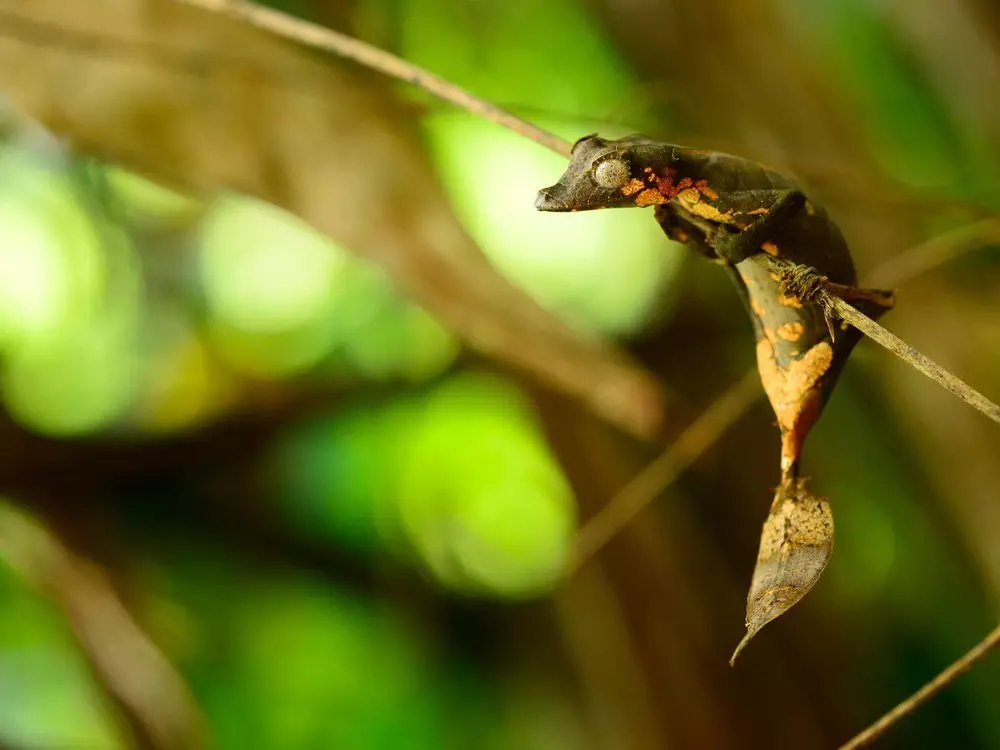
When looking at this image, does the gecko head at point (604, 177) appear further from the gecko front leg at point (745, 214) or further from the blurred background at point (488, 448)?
the blurred background at point (488, 448)

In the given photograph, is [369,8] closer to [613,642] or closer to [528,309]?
[528,309]

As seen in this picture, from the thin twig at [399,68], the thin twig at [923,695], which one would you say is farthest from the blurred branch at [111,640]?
the thin twig at [923,695]

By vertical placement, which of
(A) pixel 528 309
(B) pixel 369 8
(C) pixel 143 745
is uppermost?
(B) pixel 369 8

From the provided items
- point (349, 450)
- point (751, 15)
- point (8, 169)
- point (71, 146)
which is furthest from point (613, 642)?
point (8, 169)

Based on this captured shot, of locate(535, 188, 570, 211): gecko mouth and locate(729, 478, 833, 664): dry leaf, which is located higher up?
locate(535, 188, 570, 211): gecko mouth

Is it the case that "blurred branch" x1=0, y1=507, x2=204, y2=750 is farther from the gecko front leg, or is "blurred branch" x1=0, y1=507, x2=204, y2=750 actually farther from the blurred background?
the gecko front leg

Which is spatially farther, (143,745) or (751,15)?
(751,15)

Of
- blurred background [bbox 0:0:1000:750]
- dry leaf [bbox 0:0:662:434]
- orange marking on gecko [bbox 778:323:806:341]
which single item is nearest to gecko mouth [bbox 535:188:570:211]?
orange marking on gecko [bbox 778:323:806:341]
